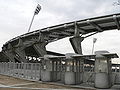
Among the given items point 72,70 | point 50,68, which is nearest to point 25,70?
point 50,68

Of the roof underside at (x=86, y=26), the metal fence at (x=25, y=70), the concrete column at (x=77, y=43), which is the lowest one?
the metal fence at (x=25, y=70)

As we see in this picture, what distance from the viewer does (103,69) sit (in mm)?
19875

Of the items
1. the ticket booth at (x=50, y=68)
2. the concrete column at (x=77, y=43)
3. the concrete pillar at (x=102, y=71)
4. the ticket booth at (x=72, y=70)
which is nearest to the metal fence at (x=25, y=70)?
the ticket booth at (x=50, y=68)

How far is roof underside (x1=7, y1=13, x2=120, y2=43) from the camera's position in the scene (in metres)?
29.4

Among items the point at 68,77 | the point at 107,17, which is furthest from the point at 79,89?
the point at 107,17

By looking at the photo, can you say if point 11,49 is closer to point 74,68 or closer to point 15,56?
point 15,56

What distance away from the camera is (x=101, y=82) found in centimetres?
1948

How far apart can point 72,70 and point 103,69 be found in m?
4.13

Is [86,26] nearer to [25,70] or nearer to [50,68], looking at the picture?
[50,68]

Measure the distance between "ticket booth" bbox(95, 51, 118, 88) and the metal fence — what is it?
994cm

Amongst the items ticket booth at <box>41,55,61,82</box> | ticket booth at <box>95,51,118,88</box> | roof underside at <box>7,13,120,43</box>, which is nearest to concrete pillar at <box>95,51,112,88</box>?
ticket booth at <box>95,51,118,88</box>

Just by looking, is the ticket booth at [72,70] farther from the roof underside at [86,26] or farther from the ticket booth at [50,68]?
the roof underside at [86,26]

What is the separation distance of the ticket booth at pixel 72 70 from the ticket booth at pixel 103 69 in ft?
10.3

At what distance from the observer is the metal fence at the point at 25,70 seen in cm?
2814
